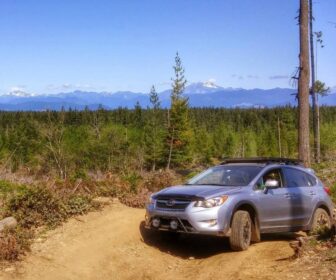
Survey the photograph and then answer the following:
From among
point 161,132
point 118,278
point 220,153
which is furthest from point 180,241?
point 220,153

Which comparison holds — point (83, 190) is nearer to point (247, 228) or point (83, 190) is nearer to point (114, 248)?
point (114, 248)

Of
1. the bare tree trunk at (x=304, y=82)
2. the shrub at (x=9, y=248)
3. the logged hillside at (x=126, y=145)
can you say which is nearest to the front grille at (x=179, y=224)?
the shrub at (x=9, y=248)

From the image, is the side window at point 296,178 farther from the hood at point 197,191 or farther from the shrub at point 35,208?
the shrub at point 35,208

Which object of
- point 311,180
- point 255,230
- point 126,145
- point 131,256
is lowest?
point 126,145

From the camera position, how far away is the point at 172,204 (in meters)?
9.20

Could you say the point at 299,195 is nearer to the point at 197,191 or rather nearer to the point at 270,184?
the point at 270,184

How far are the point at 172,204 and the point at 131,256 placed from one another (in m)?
1.35

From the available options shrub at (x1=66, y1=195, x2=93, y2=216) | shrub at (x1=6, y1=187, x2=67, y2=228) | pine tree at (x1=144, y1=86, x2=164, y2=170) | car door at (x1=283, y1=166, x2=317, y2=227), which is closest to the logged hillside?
pine tree at (x1=144, y1=86, x2=164, y2=170)

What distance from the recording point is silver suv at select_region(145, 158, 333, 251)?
29.2ft

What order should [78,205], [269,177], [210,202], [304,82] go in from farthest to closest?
[304,82] → [78,205] → [269,177] → [210,202]

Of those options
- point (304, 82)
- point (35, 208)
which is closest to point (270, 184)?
point (35, 208)

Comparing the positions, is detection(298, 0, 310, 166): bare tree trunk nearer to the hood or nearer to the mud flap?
the mud flap

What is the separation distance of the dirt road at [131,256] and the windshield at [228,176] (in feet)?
4.32

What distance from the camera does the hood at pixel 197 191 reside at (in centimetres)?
904
